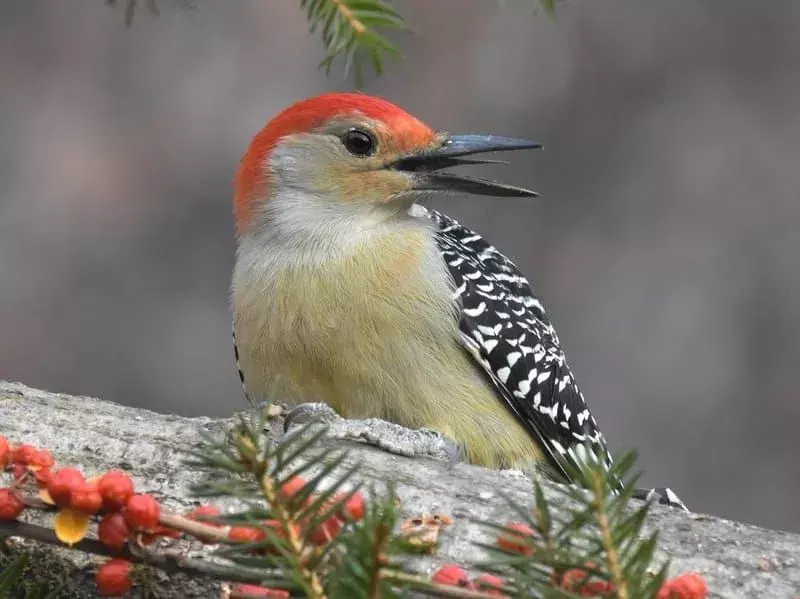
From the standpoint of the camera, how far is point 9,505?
6.47 feet

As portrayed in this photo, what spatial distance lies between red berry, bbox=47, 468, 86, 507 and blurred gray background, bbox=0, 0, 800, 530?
4076 mm

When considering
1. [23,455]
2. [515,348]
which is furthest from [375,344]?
[23,455]

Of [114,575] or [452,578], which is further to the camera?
[114,575]

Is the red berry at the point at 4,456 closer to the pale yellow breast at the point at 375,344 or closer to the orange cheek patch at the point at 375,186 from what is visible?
the pale yellow breast at the point at 375,344

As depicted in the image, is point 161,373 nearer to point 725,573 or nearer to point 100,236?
point 100,236

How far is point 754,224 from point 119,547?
4.64 metres

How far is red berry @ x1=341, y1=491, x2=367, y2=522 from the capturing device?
5.35 feet

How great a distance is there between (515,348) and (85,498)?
2.78m

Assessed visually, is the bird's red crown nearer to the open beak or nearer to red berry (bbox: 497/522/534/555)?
the open beak

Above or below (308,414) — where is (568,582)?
above

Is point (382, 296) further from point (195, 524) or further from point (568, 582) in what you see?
point (568, 582)

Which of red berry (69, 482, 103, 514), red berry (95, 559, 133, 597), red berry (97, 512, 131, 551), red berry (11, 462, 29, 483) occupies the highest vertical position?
red berry (69, 482, 103, 514)

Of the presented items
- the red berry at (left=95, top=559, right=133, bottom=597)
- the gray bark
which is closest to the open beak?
the gray bark

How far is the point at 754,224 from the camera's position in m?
5.99
